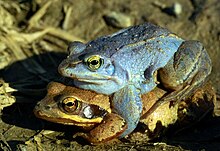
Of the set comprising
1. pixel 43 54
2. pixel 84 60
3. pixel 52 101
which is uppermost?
pixel 84 60

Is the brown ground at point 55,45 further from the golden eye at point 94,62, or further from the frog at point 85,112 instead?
the golden eye at point 94,62

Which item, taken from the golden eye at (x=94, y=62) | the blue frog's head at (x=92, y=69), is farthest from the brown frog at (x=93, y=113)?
the golden eye at (x=94, y=62)

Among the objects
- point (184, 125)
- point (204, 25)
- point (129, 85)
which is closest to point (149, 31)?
point (129, 85)

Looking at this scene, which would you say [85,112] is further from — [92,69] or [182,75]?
[182,75]

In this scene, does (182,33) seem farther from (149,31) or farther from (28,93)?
(28,93)

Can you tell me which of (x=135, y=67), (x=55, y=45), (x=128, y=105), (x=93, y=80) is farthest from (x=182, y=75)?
(x=55, y=45)
